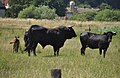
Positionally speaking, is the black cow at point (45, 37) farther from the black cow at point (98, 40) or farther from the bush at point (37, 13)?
the bush at point (37, 13)

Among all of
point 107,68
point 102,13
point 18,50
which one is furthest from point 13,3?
point 107,68

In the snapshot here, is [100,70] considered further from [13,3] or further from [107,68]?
[13,3]

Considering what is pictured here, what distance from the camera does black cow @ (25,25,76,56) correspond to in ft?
74.0

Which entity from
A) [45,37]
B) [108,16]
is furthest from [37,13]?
[45,37]

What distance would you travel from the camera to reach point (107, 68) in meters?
15.6

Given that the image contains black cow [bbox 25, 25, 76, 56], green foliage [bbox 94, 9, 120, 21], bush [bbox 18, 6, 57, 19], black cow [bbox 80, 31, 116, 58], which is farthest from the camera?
green foliage [bbox 94, 9, 120, 21]

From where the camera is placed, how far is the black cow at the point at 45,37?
22.5m

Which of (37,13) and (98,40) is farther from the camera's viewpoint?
(37,13)

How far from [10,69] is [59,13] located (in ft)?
306

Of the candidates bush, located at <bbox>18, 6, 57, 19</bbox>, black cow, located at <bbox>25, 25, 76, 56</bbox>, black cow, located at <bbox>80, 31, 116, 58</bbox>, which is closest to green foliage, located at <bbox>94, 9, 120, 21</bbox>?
bush, located at <bbox>18, 6, 57, 19</bbox>

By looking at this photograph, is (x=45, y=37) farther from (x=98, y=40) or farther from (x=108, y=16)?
(x=108, y=16)

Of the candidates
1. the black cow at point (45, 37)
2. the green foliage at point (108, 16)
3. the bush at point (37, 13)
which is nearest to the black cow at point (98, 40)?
the black cow at point (45, 37)

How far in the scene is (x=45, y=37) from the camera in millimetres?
22938

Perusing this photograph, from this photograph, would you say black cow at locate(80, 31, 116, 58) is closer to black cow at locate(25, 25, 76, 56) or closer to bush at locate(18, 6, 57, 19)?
black cow at locate(25, 25, 76, 56)
